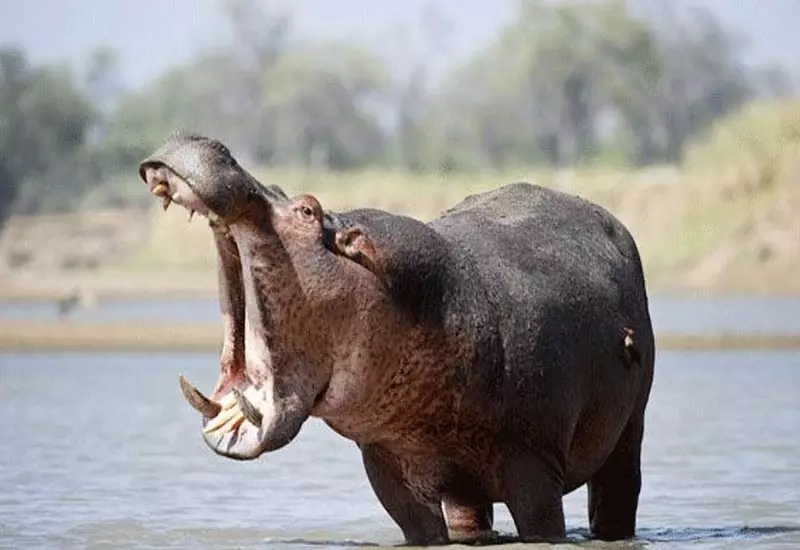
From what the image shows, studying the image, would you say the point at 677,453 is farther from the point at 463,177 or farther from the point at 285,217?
the point at 463,177

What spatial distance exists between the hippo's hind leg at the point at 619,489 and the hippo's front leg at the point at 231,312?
6.08 ft

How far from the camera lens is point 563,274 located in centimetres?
678

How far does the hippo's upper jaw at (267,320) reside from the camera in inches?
226

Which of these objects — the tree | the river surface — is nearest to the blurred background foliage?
the tree

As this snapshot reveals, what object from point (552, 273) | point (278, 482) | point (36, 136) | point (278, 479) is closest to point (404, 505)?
point (552, 273)

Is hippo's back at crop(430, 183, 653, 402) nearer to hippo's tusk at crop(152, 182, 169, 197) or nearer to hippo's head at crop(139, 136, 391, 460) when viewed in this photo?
hippo's head at crop(139, 136, 391, 460)

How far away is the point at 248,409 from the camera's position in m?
5.81

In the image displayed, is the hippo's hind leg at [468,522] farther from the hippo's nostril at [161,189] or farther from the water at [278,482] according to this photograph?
the hippo's nostril at [161,189]

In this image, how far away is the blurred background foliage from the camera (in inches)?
3024

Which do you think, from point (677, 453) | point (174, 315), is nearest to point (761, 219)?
point (174, 315)

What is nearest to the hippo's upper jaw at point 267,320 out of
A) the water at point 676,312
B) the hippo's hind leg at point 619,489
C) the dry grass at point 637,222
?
the hippo's hind leg at point 619,489

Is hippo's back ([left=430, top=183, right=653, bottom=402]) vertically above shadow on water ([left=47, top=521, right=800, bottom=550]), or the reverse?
hippo's back ([left=430, top=183, right=653, bottom=402])

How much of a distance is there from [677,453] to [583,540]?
13.8 feet

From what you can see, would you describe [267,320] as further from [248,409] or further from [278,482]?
[278,482]
